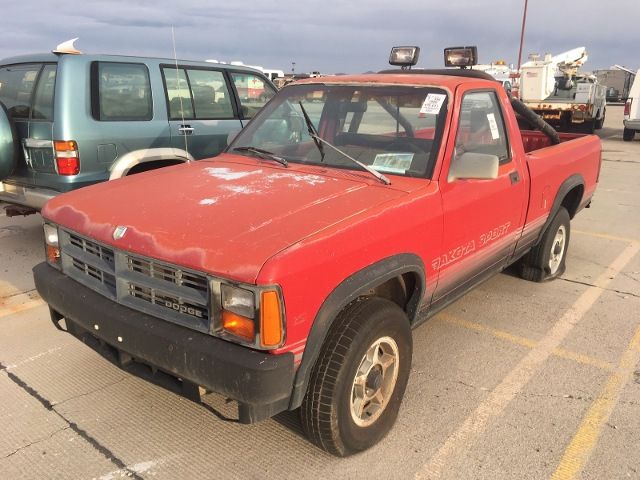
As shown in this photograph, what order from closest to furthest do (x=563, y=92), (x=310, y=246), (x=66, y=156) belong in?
1. (x=310, y=246)
2. (x=66, y=156)
3. (x=563, y=92)

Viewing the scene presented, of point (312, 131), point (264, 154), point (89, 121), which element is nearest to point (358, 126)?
point (312, 131)

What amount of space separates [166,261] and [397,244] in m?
1.09

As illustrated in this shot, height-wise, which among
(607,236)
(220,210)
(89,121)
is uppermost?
(89,121)

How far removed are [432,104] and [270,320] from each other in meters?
1.85

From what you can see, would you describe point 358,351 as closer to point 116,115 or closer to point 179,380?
point 179,380

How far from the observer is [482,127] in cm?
366

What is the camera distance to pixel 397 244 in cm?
268

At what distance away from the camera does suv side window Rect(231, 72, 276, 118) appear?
6.61m

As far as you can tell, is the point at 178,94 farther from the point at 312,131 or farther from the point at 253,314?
the point at 253,314

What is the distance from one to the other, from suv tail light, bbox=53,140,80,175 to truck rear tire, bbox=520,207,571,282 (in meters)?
4.08

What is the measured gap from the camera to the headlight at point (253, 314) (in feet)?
6.94

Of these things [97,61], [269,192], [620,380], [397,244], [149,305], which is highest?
[97,61]

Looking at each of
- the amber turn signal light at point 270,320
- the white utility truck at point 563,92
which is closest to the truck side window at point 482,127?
the amber turn signal light at point 270,320

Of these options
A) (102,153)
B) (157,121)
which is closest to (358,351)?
(102,153)
